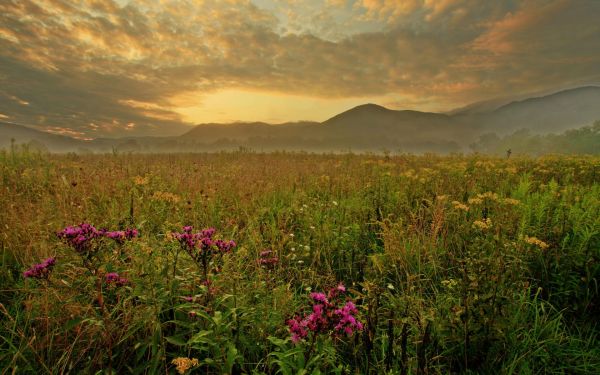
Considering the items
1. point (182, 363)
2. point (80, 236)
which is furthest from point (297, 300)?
point (80, 236)

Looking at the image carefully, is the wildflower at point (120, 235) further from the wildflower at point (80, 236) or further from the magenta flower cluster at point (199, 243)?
the magenta flower cluster at point (199, 243)

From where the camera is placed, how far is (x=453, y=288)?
2648mm

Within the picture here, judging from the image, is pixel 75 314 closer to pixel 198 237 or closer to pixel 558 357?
pixel 198 237

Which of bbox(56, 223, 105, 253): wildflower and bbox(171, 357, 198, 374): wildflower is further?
bbox(56, 223, 105, 253): wildflower

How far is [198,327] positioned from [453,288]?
2236mm

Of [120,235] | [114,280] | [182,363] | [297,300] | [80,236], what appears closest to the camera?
[182,363]

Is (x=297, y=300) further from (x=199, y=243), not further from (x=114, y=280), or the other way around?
(x=114, y=280)

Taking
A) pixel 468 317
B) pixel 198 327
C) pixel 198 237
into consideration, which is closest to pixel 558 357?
pixel 468 317

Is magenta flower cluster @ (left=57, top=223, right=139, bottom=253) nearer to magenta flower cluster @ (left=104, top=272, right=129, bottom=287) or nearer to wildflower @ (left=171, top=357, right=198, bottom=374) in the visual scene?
magenta flower cluster @ (left=104, top=272, right=129, bottom=287)

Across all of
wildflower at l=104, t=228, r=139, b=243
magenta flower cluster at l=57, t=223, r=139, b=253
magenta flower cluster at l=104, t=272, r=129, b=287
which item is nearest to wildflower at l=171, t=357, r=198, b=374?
magenta flower cluster at l=104, t=272, r=129, b=287

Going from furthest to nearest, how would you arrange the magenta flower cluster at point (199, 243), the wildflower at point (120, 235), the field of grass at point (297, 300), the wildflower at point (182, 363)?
the wildflower at point (120, 235), the magenta flower cluster at point (199, 243), the field of grass at point (297, 300), the wildflower at point (182, 363)

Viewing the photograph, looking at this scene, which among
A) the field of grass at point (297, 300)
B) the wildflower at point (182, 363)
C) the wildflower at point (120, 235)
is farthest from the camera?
the wildflower at point (120, 235)

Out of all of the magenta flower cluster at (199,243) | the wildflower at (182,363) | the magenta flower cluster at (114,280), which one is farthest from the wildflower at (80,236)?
the wildflower at (182,363)

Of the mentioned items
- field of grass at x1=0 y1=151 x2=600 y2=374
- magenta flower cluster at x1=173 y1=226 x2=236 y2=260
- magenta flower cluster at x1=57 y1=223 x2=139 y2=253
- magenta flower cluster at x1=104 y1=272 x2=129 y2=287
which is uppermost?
magenta flower cluster at x1=57 y1=223 x2=139 y2=253
